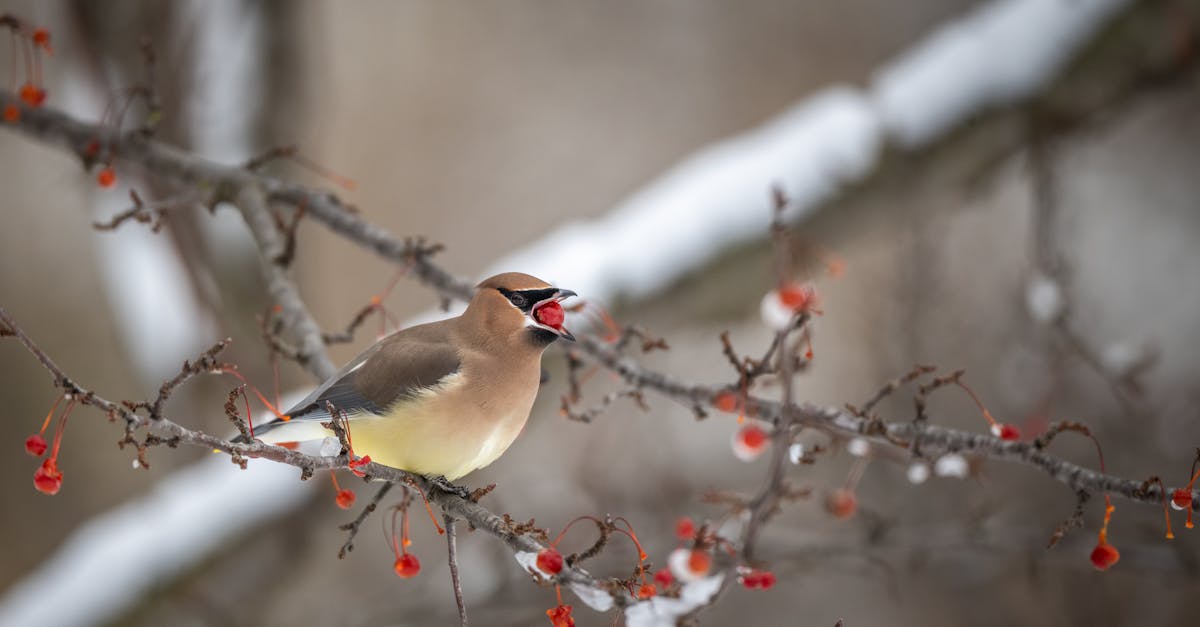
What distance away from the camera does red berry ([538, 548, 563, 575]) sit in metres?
1.37

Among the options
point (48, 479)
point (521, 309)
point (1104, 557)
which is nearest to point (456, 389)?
point (521, 309)

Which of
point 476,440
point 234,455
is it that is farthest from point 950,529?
point 234,455

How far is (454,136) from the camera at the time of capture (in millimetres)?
7930

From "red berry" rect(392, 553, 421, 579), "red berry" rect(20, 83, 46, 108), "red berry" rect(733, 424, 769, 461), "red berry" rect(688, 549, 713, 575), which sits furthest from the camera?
"red berry" rect(20, 83, 46, 108)

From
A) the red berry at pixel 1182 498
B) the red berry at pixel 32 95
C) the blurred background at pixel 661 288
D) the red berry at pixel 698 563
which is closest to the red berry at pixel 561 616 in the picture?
the red berry at pixel 698 563

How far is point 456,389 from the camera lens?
1.74 metres

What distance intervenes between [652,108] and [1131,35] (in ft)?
16.4

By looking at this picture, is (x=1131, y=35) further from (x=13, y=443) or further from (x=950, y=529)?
(x=13, y=443)

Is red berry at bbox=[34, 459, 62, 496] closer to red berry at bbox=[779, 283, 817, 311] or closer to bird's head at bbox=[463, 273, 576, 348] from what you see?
bird's head at bbox=[463, 273, 576, 348]

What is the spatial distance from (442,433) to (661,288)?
1986 mm

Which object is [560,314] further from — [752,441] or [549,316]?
[752,441]

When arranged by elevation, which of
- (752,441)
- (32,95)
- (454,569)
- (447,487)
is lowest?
(454,569)

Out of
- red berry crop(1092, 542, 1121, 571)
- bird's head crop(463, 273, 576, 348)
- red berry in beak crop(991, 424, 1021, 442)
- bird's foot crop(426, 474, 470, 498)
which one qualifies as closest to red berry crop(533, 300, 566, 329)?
bird's head crop(463, 273, 576, 348)

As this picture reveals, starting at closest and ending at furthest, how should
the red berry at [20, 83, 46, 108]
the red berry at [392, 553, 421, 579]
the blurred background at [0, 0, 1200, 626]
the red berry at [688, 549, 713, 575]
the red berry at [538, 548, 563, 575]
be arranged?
the red berry at [688, 549, 713, 575], the red berry at [538, 548, 563, 575], the red berry at [392, 553, 421, 579], the red berry at [20, 83, 46, 108], the blurred background at [0, 0, 1200, 626]
